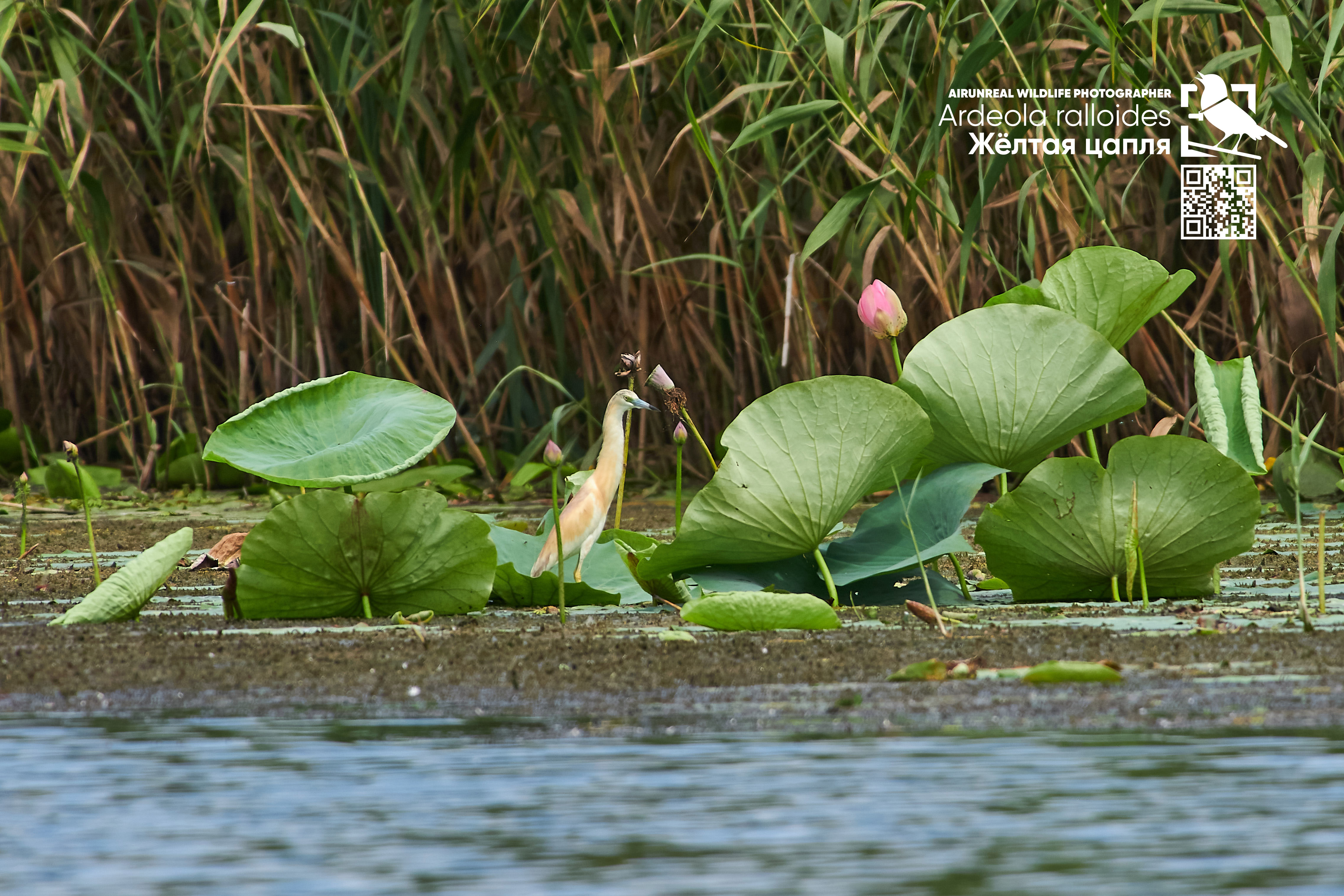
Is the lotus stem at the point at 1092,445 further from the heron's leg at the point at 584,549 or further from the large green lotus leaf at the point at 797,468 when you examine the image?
the heron's leg at the point at 584,549

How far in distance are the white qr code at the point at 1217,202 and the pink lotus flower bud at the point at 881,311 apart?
1530 mm

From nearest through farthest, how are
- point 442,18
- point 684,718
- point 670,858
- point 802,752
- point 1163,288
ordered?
point 670,858 → point 802,752 → point 684,718 → point 1163,288 → point 442,18

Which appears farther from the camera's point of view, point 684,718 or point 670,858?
point 684,718

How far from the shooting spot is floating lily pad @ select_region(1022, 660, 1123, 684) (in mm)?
2350

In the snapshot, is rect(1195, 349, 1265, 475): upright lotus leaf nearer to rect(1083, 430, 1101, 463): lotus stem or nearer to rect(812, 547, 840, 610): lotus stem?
rect(1083, 430, 1101, 463): lotus stem

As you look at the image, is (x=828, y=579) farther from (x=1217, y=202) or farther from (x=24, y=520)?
(x=1217, y=202)

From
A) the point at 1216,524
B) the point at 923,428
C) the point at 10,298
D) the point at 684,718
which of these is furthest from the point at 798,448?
the point at 10,298

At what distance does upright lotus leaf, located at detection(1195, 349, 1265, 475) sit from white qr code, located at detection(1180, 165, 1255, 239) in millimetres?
1142

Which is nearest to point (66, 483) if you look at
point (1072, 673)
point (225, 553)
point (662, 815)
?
point (225, 553)

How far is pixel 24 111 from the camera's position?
5336 millimetres

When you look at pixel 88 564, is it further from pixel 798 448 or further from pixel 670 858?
pixel 670 858

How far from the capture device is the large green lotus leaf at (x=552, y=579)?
3.39 meters

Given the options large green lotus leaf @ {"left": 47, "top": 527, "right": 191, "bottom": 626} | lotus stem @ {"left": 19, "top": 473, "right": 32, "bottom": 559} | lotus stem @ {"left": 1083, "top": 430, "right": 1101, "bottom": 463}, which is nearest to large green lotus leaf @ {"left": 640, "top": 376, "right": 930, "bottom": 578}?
lotus stem @ {"left": 1083, "top": 430, "right": 1101, "bottom": 463}

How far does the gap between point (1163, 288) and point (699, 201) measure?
2520mm
